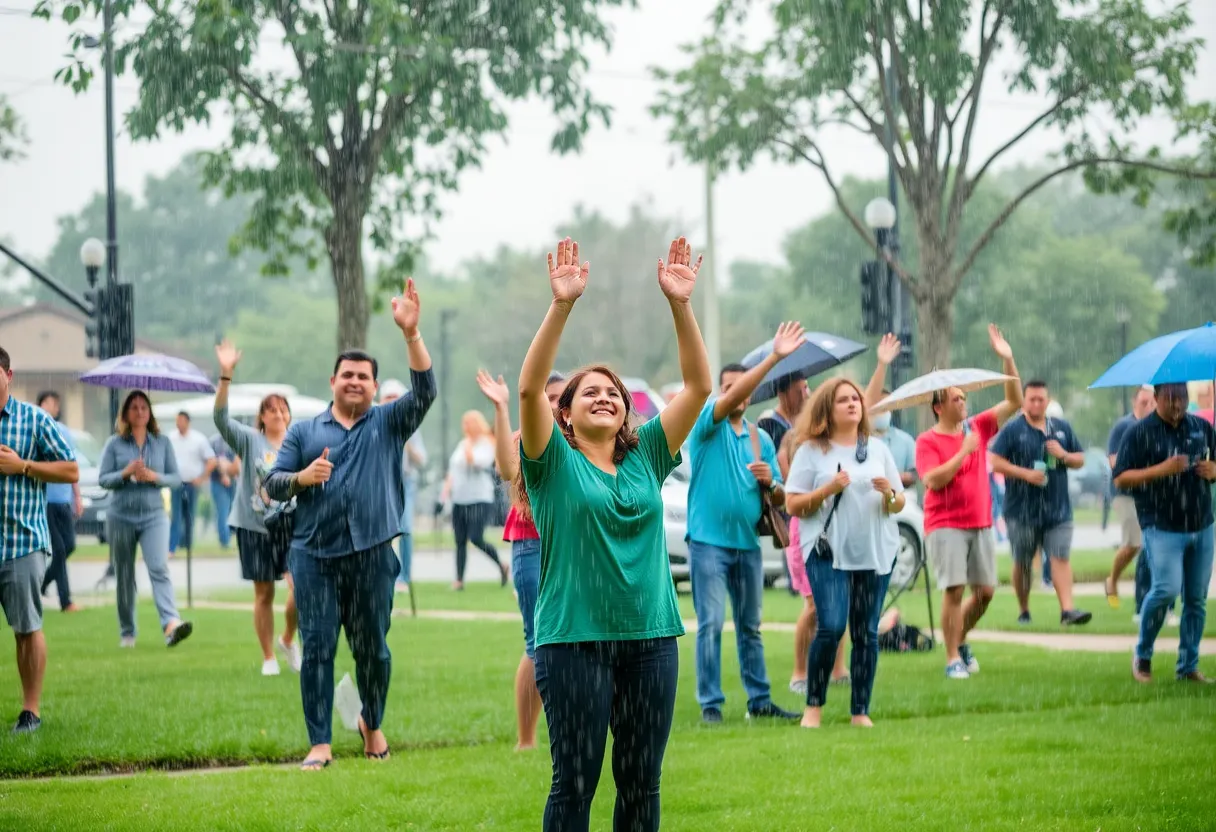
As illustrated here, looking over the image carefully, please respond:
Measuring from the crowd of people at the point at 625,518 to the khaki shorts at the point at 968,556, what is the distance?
2cm

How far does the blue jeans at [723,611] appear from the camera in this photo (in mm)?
9289

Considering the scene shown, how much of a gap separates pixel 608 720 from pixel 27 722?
528 cm

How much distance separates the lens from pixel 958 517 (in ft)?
36.9

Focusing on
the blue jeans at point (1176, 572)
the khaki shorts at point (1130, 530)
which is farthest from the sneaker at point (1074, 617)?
the blue jeans at point (1176, 572)

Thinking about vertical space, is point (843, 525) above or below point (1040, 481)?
below

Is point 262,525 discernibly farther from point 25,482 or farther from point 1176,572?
point 1176,572

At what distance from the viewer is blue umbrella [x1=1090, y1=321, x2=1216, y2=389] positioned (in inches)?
369

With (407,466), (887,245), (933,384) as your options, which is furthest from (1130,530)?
(407,466)

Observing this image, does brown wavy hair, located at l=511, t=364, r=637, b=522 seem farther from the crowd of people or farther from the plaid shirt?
the plaid shirt

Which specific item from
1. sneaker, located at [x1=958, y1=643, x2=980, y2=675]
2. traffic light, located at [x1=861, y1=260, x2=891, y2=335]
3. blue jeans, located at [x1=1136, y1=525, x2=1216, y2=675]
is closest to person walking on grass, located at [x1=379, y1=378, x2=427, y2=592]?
traffic light, located at [x1=861, y1=260, x2=891, y2=335]

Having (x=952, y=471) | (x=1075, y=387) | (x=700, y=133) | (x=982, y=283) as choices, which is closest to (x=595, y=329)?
(x=982, y=283)

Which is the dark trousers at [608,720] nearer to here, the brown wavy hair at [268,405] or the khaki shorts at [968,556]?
the khaki shorts at [968,556]

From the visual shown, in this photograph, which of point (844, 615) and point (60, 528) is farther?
point (60, 528)

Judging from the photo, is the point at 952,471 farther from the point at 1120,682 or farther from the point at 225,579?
the point at 225,579
